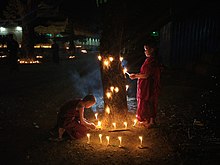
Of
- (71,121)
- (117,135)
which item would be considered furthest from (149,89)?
(71,121)

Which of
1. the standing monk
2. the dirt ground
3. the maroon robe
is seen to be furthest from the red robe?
the maroon robe

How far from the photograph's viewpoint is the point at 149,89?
5527 millimetres

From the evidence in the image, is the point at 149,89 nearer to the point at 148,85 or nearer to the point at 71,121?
the point at 148,85

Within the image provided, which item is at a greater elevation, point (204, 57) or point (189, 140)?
point (204, 57)

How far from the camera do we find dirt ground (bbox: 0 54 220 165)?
442 cm

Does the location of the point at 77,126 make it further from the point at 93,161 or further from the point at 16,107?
the point at 16,107

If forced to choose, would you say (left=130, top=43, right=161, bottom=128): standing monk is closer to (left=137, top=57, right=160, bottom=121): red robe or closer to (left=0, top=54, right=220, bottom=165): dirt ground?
(left=137, top=57, right=160, bottom=121): red robe

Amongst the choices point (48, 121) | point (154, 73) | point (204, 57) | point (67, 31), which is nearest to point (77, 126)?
point (48, 121)

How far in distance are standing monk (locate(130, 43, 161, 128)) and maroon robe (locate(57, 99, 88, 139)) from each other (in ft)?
5.24

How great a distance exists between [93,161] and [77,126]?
46.7 inches

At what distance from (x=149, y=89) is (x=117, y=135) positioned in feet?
4.53

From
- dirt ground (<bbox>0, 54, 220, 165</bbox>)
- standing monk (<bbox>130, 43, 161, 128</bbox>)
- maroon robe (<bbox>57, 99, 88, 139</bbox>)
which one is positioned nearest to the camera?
dirt ground (<bbox>0, 54, 220, 165</bbox>)

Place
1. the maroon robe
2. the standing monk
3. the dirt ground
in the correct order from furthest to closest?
the standing monk
the maroon robe
the dirt ground

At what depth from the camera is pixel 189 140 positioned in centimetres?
502
